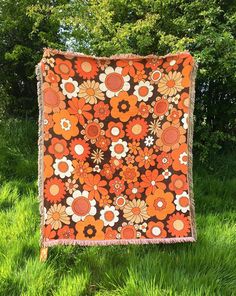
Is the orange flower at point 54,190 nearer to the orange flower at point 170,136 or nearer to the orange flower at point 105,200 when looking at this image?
the orange flower at point 105,200

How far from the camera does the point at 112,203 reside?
3.20 meters

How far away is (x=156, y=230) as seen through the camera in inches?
126

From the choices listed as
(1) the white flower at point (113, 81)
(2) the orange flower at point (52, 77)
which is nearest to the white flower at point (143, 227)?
(1) the white flower at point (113, 81)

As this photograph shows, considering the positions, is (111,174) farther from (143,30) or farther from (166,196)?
(143,30)

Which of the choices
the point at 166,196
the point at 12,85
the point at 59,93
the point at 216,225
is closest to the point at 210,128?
the point at 216,225

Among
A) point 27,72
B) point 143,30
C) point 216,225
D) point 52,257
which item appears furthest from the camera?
point 27,72

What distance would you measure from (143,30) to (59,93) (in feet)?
5.96

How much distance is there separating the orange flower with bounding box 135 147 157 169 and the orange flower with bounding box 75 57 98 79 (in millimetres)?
661

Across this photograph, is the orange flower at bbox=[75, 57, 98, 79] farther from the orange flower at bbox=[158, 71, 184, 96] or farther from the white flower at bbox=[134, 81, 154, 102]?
the orange flower at bbox=[158, 71, 184, 96]

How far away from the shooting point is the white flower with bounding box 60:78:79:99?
3119 millimetres

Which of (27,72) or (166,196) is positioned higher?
(27,72)

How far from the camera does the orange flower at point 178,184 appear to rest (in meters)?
3.23

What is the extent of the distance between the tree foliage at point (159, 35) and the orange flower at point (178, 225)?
5.35ft

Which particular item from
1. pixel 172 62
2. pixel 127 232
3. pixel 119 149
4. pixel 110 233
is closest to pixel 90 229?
pixel 110 233
